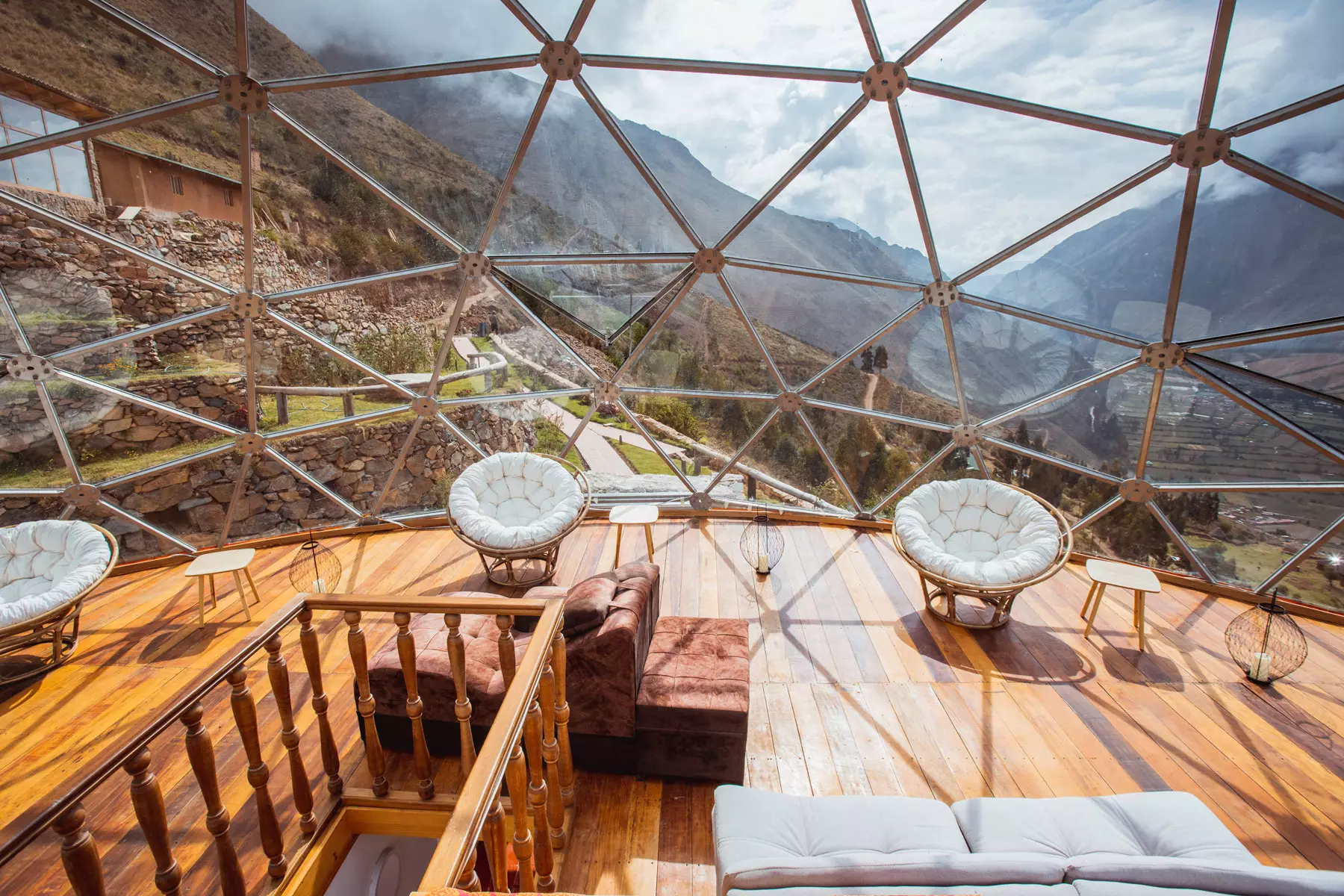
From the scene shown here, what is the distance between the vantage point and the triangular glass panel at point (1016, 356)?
5.58 metres

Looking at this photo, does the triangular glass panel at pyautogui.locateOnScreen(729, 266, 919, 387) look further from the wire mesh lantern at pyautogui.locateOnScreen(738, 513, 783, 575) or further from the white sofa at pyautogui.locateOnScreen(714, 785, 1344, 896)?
the white sofa at pyautogui.locateOnScreen(714, 785, 1344, 896)

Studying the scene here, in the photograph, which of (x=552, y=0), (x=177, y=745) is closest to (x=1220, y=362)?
(x=552, y=0)

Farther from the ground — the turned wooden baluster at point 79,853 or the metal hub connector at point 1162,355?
the metal hub connector at point 1162,355

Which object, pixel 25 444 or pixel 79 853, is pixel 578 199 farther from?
pixel 25 444

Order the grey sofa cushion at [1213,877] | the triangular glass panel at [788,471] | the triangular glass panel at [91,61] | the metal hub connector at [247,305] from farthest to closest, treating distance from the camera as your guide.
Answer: the triangular glass panel at [788,471]
the metal hub connector at [247,305]
the triangular glass panel at [91,61]
the grey sofa cushion at [1213,877]

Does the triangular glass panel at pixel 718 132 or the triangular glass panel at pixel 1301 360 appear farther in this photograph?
the triangular glass panel at pixel 718 132

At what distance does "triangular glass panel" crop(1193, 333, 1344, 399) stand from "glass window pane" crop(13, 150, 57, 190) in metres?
9.81

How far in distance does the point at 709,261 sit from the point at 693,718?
4.19m

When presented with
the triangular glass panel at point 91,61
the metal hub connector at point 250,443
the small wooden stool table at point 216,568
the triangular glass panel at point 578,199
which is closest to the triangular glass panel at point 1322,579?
the triangular glass panel at point 578,199

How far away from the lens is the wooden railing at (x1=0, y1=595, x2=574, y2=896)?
1.67 meters

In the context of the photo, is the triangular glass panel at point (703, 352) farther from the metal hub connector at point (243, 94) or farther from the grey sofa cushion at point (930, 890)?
the grey sofa cushion at point (930, 890)

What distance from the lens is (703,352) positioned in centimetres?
678

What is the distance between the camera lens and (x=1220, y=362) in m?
5.12

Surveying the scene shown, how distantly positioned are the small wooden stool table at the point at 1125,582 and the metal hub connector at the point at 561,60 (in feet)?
19.7
